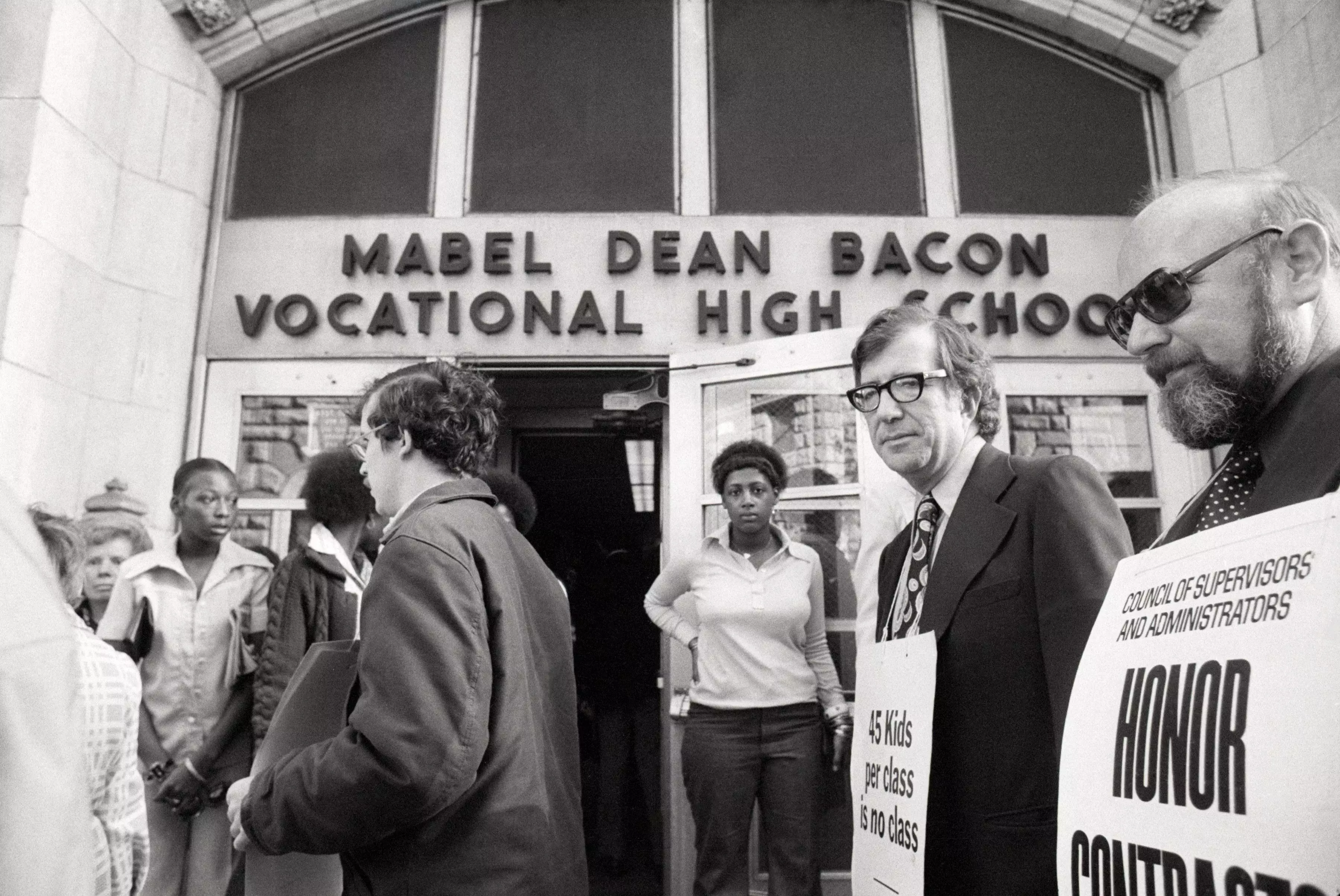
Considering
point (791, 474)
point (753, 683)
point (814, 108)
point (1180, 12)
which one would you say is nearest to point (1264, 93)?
point (1180, 12)

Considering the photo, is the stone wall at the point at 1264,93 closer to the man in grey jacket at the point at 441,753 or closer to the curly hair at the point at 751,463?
the curly hair at the point at 751,463

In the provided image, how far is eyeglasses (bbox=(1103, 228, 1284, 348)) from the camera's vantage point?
4.23 ft

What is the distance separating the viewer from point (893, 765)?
5.69 ft

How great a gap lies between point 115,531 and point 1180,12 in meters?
5.88

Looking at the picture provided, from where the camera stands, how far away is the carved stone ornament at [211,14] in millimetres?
5293

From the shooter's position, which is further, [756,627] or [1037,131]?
[1037,131]

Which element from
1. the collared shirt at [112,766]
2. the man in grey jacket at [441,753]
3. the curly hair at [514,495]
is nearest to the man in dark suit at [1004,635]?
the man in grey jacket at [441,753]

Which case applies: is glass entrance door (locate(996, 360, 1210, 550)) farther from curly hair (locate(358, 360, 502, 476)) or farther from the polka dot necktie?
the polka dot necktie

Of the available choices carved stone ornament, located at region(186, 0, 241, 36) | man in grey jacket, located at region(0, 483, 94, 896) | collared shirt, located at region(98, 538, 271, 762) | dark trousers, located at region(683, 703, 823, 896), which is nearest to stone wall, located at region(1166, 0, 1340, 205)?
dark trousers, located at region(683, 703, 823, 896)

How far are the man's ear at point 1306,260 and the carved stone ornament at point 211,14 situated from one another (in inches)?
222

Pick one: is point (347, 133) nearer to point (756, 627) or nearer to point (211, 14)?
point (211, 14)

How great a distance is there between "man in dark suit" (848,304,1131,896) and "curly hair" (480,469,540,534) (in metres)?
2.14

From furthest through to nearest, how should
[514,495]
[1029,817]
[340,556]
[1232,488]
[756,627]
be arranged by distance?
1. [756,627]
2. [514,495]
3. [340,556]
4. [1029,817]
5. [1232,488]

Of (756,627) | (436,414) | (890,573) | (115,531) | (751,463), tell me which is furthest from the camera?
(751,463)
